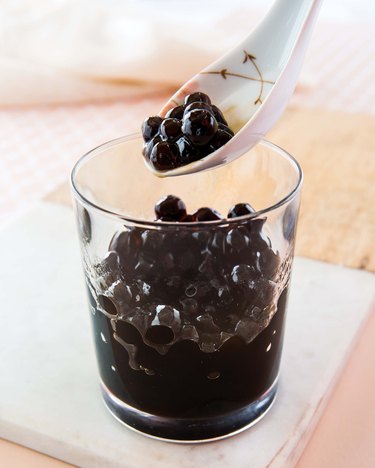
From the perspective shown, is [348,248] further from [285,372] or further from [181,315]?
[181,315]

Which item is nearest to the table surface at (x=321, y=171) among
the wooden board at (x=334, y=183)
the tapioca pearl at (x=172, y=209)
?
the wooden board at (x=334, y=183)

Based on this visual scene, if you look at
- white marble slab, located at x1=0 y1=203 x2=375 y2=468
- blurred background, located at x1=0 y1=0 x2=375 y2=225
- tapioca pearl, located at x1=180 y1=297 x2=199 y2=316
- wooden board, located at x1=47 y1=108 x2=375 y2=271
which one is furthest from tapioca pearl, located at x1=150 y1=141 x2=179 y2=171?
blurred background, located at x1=0 y1=0 x2=375 y2=225

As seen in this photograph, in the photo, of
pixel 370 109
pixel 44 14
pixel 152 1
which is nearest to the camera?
pixel 370 109

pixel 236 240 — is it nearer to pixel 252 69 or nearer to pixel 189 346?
pixel 189 346

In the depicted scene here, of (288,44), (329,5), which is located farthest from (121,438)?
(329,5)

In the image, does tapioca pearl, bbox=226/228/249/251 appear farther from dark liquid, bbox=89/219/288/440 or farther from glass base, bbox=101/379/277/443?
glass base, bbox=101/379/277/443

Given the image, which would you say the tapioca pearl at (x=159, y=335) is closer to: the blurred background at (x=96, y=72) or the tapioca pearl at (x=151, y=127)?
the tapioca pearl at (x=151, y=127)
